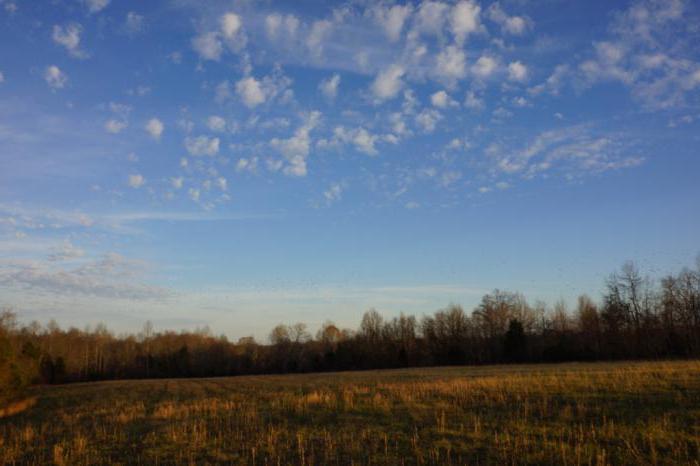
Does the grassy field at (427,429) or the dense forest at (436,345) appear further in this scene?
the dense forest at (436,345)

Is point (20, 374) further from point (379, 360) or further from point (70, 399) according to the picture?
point (379, 360)

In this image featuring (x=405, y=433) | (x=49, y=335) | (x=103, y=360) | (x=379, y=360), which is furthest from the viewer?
(x=49, y=335)

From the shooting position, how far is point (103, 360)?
104750 millimetres

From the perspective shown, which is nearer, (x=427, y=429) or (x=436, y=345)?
(x=427, y=429)

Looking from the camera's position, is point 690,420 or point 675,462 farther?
point 690,420

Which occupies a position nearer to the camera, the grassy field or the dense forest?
the grassy field

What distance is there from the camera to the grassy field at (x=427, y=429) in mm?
A: 13141

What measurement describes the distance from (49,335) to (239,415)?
115273 millimetres

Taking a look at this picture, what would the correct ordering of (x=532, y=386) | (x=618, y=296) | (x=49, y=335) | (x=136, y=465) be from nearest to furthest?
(x=136, y=465)
(x=532, y=386)
(x=618, y=296)
(x=49, y=335)

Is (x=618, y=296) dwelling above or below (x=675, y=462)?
above

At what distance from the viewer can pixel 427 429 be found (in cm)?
1645

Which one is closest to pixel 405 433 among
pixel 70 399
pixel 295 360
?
pixel 70 399

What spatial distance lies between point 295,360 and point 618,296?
202 feet

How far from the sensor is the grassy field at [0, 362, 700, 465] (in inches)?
517
